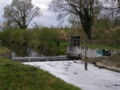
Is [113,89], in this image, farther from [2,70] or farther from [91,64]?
[91,64]

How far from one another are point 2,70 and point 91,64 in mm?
13127

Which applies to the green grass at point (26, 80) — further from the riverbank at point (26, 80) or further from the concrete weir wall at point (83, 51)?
the concrete weir wall at point (83, 51)

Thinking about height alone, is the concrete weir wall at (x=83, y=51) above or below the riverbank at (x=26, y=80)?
below

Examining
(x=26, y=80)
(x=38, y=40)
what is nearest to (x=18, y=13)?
(x=38, y=40)

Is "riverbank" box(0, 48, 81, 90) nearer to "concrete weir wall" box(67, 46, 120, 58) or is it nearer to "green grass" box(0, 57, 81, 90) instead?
"green grass" box(0, 57, 81, 90)

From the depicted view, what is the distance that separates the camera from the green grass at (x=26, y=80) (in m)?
7.72

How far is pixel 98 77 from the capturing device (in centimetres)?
1487

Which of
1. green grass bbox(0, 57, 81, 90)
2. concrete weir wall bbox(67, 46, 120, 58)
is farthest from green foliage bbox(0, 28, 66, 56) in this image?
green grass bbox(0, 57, 81, 90)

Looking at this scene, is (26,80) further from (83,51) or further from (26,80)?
(83,51)

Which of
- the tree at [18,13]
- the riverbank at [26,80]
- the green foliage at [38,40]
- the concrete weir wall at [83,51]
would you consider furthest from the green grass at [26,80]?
the tree at [18,13]

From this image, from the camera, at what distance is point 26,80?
8086 millimetres

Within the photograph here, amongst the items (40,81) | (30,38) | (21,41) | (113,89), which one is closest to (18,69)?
(40,81)

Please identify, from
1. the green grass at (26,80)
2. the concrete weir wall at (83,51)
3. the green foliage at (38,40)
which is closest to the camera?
the green grass at (26,80)

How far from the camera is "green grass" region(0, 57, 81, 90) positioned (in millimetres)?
7719
